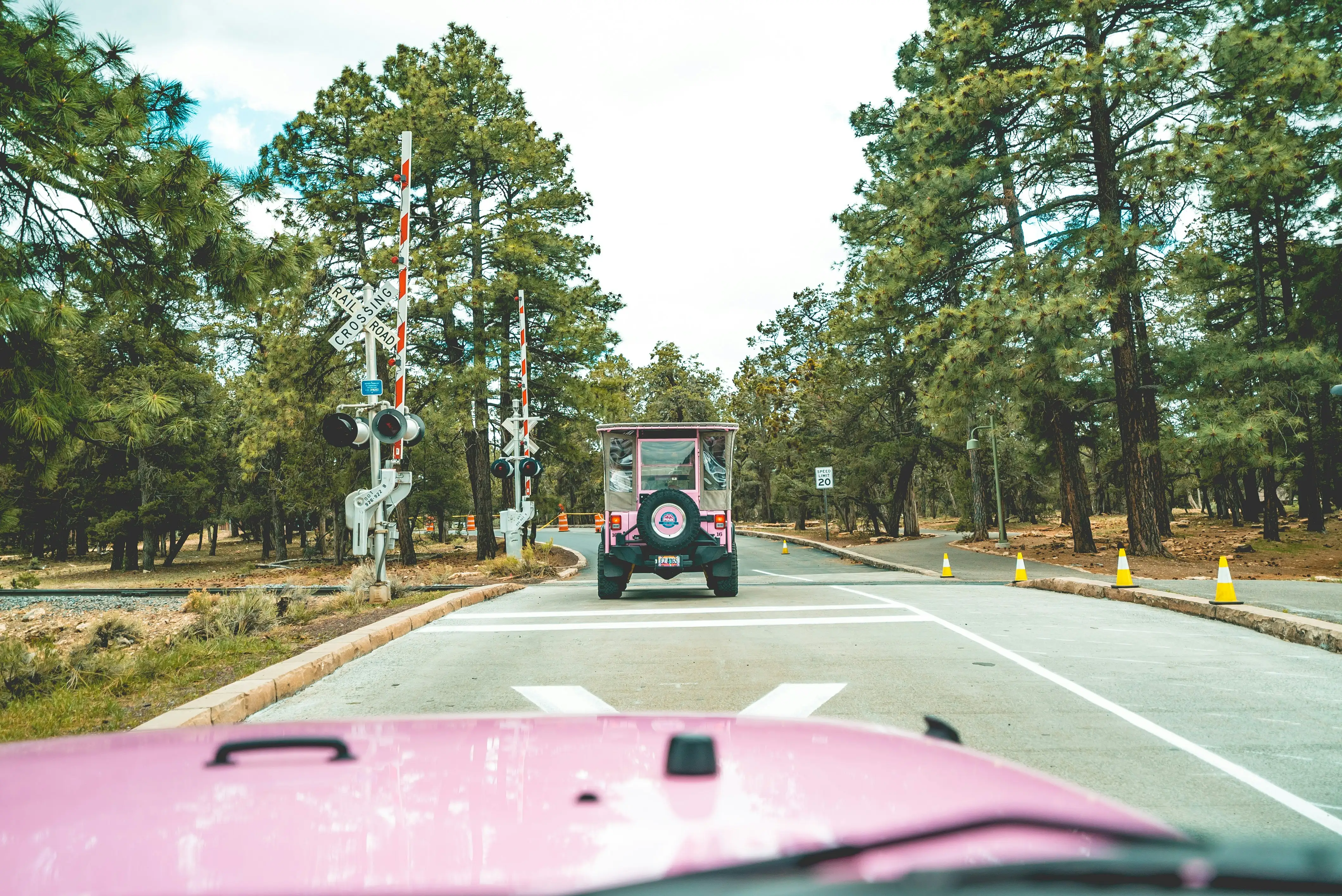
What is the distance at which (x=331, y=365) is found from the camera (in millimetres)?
28531

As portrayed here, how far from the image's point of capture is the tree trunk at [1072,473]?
2591 cm

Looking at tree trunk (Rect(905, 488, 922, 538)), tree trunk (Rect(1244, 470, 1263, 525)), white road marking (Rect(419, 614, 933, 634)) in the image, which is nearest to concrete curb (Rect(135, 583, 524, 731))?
white road marking (Rect(419, 614, 933, 634))

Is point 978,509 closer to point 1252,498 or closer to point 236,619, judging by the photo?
point 1252,498

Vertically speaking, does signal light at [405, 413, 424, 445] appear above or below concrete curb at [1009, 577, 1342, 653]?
above

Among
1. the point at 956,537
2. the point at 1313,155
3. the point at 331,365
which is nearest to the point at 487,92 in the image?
the point at 331,365

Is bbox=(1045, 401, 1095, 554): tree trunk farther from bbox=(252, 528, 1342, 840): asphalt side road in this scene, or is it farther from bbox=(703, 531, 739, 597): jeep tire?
bbox=(703, 531, 739, 597): jeep tire

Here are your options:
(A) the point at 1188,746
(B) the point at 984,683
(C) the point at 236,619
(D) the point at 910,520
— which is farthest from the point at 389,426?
(D) the point at 910,520

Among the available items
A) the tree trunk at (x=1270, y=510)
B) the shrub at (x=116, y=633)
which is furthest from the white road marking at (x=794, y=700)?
the tree trunk at (x=1270, y=510)

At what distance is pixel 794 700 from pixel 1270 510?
95.2 ft

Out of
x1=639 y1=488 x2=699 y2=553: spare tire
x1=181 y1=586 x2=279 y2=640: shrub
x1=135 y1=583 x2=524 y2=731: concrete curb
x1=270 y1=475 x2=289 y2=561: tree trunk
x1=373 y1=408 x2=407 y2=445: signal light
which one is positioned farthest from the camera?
x1=270 y1=475 x2=289 y2=561: tree trunk

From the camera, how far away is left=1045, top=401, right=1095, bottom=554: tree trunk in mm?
25906

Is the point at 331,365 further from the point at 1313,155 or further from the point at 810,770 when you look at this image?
the point at 810,770

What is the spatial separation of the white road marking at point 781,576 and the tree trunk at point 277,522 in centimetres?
2196

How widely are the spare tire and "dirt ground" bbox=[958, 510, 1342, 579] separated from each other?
8.26 m
